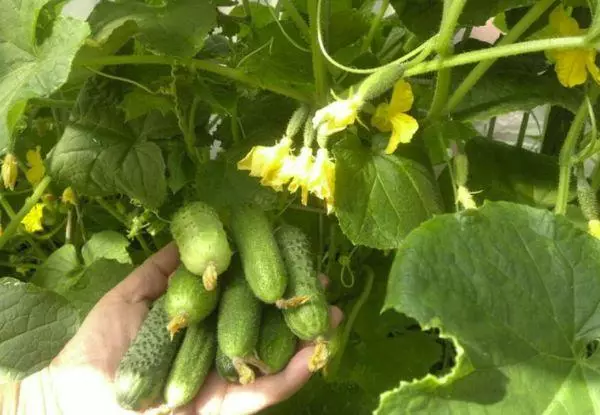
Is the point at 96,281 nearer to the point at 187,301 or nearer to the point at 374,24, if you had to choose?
the point at 187,301

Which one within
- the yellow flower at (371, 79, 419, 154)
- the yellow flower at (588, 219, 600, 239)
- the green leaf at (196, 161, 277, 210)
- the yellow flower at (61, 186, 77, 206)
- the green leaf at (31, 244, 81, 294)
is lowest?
the green leaf at (31, 244, 81, 294)

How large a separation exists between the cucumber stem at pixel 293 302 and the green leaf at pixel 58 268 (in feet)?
1.69

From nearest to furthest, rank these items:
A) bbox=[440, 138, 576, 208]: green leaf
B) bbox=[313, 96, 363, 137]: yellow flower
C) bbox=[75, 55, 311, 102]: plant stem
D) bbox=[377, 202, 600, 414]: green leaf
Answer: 1. bbox=[377, 202, 600, 414]: green leaf
2. bbox=[313, 96, 363, 137]: yellow flower
3. bbox=[75, 55, 311, 102]: plant stem
4. bbox=[440, 138, 576, 208]: green leaf

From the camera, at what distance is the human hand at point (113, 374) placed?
998mm

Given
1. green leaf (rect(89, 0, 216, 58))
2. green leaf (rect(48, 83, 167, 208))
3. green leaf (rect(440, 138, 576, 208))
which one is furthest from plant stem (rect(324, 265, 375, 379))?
green leaf (rect(89, 0, 216, 58))

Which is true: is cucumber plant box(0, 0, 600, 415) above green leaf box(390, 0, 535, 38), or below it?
below

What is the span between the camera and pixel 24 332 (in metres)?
1.03

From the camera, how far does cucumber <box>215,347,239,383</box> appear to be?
3.15ft

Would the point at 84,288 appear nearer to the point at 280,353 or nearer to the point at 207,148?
the point at 207,148

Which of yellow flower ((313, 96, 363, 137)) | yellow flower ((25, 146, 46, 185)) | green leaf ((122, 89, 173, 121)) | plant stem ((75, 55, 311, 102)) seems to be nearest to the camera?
yellow flower ((313, 96, 363, 137))

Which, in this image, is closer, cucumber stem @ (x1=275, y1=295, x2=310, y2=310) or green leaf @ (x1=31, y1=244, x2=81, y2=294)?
cucumber stem @ (x1=275, y1=295, x2=310, y2=310)

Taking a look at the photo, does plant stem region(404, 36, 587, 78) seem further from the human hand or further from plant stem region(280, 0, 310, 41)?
the human hand

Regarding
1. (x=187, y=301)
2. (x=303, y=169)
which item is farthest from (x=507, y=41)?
(x=187, y=301)

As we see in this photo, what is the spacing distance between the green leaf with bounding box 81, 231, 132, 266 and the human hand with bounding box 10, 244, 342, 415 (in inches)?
5.3
